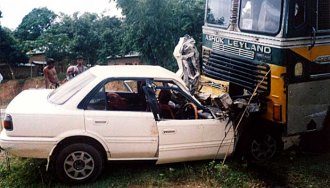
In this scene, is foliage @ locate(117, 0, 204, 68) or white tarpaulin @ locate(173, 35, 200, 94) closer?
white tarpaulin @ locate(173, 35, 200, 94)

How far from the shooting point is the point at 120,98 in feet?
18.6

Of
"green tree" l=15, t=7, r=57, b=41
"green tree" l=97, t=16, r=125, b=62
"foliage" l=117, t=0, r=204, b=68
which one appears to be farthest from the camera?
"green tree" l=15, t=7, r=57, b=41

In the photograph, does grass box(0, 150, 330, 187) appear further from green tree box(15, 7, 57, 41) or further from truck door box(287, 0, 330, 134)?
green tree box(15, 7, 57, 41)

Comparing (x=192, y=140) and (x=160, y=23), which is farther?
(x=160, y=23)

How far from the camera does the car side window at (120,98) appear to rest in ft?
17.1

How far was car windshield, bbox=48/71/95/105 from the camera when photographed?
5.29 metres

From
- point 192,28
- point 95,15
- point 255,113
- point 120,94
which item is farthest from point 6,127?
point 95,15

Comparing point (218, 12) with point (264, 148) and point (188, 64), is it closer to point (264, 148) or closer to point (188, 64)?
point (188, 64)

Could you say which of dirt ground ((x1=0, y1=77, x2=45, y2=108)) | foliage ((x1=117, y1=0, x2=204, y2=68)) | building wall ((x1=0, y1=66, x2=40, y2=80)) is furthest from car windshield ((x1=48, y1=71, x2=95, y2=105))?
building wall ((x1=0, y1=66, x2=40, y2=80))

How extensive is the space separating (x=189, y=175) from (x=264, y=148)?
151 centimetres

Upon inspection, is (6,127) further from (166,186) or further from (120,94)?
(166,186)

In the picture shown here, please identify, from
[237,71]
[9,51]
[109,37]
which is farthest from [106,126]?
[9,51]

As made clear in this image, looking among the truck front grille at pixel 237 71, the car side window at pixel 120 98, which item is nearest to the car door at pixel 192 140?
the car side window at pixel 120 98

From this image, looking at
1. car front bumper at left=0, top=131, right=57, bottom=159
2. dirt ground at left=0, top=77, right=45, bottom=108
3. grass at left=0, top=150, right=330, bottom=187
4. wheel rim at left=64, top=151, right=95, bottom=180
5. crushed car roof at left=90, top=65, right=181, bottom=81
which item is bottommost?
dirt ground at left=0, top=77, right=45, bottom=108
